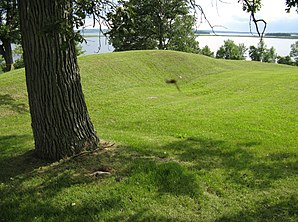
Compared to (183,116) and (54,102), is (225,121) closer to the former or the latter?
(183,116)

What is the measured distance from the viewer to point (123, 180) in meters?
4.38

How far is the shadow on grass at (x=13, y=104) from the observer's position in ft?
38.1

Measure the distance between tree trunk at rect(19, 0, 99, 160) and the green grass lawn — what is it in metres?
0.38

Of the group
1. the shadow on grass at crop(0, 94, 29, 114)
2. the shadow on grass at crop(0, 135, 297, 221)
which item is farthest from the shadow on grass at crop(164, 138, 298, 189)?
the shadow on grass at crop(0, 94, 29, 114)

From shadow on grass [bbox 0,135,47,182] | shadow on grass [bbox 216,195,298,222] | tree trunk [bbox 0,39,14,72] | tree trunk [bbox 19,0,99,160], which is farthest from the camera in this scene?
tree trunk [bbox 0,39,14,72]

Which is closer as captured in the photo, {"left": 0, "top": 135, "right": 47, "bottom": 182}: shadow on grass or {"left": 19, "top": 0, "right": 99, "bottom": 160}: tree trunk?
{"left": 19, "top": 0, "right": 99, "bottom": 160}: tree trunk

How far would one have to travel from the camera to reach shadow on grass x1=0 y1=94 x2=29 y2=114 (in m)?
11.6

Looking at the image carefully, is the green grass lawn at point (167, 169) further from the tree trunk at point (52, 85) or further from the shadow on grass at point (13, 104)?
the tree trunk at point (52, 85)

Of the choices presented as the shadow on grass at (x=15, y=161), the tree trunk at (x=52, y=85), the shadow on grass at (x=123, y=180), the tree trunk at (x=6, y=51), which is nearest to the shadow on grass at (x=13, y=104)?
the shadow on grass at (x=15, y=161)

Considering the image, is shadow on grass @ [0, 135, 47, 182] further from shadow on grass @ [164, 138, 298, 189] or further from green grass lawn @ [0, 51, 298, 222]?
shadow on grass @ [164, 138, 298, 189]

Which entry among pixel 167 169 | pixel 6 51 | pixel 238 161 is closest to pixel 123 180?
pixel 167 169

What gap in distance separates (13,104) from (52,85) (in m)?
8.54

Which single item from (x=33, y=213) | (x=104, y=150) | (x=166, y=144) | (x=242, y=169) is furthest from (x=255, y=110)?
(x=33, y=213)

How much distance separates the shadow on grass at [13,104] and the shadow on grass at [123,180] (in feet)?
22.2
